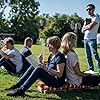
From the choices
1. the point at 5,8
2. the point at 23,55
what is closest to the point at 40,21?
the point at 5,8

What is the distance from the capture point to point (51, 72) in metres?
6.50

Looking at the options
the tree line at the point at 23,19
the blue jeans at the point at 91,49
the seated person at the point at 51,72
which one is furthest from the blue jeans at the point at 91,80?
the tree line at the point at 23,19

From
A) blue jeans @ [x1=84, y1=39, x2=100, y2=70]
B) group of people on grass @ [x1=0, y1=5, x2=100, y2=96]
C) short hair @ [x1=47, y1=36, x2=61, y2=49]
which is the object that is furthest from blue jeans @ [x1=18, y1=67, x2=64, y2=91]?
blue jeans @ [x1=84, y1=39, x2=100, y2=70]

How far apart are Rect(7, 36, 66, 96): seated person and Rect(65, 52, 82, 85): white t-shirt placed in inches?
7.6

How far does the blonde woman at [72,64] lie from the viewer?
6641 millimetres

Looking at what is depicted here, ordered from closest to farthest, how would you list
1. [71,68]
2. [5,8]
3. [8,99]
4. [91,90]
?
1. [8,99]
2. [71,68]
3. [91,90]
4. [5,8]

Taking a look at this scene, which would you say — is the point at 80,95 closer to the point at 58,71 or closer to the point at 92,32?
the point at 58,71

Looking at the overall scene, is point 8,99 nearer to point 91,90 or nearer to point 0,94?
point 0,94

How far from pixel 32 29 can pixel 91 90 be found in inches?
2644

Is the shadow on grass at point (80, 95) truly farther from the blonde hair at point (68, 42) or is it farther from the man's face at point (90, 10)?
the man's face at point (90, 10)

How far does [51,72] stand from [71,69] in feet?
1.85

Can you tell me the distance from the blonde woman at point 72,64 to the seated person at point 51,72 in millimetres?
163

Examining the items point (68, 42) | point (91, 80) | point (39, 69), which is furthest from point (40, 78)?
point (91, 80)

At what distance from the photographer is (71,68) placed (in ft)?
22.6
